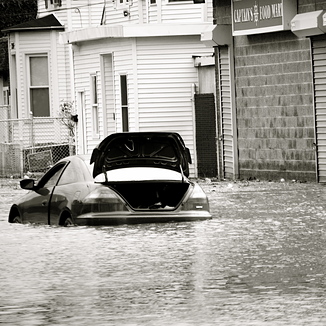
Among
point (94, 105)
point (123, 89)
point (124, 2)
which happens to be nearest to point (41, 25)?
point (124, 2)

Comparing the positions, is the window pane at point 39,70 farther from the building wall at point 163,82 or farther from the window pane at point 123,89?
the building wall at point 163,82

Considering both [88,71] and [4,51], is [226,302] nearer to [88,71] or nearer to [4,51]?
[88,71]

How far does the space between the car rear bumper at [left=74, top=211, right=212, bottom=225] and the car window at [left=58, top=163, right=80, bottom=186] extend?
827 millimetres

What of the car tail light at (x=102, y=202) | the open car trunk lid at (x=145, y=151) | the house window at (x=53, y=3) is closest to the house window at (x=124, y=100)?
the house window at (x=53, y=3)

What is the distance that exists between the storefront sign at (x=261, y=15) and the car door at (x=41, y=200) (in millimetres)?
9918

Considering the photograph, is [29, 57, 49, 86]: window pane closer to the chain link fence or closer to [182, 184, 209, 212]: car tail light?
the chain link fence

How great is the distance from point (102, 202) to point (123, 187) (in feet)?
2.24

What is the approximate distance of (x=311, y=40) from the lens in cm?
2444

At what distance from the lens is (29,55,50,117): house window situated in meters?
40.7

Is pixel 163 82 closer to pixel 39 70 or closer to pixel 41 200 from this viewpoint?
pixel 39 70

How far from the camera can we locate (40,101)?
4088 centimetres

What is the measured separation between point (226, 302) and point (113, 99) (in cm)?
2561

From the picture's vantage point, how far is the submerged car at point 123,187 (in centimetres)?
1514

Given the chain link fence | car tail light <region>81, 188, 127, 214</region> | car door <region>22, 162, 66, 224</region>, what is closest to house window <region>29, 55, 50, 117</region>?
the chain link fence
